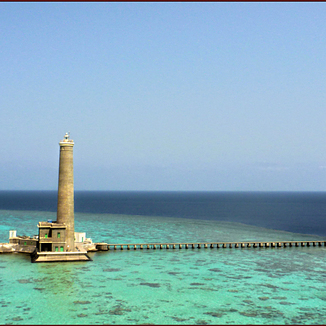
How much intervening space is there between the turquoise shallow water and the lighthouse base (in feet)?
5.73

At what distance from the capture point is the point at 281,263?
217ft

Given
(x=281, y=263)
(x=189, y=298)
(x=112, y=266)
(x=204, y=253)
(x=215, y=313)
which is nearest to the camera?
(x=215, y=313)

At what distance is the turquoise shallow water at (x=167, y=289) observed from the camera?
1545 inches

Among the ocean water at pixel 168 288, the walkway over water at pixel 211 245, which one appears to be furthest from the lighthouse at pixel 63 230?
the walkway over water at pixel 211 245

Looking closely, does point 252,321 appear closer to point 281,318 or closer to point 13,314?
point 281,318

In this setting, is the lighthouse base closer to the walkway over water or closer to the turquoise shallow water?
the turquoise shallow water

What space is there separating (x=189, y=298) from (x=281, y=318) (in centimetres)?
1004

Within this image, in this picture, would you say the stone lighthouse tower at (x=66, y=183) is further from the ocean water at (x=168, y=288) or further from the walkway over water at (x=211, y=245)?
the walkway over water at (x=211, y=245)

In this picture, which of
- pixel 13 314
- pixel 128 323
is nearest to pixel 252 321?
pixel 128 323

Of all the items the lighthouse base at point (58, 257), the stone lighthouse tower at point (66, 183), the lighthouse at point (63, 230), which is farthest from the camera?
the stone lighthouse tower at point (66, 183)

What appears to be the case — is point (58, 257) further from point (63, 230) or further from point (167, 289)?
point (167, 289)

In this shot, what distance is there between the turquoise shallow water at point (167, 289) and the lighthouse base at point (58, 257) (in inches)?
68.8

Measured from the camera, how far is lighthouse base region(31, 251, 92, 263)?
63.3 metres

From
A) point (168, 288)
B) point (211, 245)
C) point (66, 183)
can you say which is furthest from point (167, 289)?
point (211, 245)
